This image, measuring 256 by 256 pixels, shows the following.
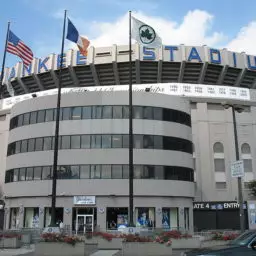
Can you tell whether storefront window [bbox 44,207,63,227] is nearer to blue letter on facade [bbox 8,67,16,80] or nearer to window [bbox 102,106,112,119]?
window [bbox 102,106,112,119]

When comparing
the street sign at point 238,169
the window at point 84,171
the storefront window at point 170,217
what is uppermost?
the window at point 84,171

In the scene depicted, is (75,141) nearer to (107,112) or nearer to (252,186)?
(107,112)

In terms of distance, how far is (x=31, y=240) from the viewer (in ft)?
107

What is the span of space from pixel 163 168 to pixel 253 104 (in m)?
24.6

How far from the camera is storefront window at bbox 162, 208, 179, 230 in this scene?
42812mm

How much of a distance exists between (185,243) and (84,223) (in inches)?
712

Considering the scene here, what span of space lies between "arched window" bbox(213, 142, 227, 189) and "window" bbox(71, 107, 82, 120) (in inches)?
912

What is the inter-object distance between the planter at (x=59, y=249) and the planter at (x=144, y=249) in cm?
254

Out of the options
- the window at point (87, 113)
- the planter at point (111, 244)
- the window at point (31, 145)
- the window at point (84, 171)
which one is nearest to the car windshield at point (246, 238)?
the planter at point (111, 244)

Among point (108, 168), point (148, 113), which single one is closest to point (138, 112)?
point (148, 113)

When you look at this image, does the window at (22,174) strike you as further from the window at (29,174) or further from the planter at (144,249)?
the planter at (144,249)

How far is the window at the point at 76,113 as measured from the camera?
43.8 metres

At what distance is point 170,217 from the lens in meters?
43.4

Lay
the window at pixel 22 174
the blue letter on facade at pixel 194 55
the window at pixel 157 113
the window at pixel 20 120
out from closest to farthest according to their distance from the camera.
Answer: the window at pixel 22 174, the window at pixel 157 113, the window at pixel 20 120, the blue letter on facade at pixel 194 55
